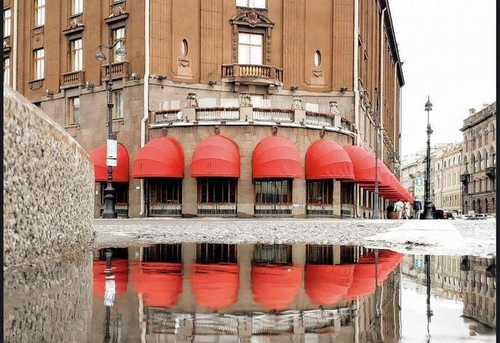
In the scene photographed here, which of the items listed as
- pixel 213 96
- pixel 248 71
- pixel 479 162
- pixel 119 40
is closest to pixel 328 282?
pixel 213 96

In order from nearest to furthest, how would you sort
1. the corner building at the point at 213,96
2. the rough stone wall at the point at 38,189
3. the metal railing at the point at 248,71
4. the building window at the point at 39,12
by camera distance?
the rough stone wall at the point at 38,189 → the corner building at the point at 213,96 → the metal railing at the point at 248,71 → the building window at the point at 39,12

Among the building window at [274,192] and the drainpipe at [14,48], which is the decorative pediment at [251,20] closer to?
the building window at [274,192]

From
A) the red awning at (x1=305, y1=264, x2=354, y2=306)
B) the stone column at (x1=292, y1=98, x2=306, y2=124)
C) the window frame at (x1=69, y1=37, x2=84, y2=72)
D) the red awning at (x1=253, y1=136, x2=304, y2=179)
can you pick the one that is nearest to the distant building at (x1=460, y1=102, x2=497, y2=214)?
the stone column at (x1=292, y1=98, x2=306, y2=124)

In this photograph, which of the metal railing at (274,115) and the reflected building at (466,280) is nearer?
the reflected building at (466,280)

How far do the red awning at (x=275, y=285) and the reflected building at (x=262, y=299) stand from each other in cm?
1

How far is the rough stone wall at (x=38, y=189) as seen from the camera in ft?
35.2

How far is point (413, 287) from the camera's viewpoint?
994cm

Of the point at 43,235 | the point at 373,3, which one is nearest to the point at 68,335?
the point at 43,235

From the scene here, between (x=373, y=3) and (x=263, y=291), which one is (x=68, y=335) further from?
(x=373, y=3)

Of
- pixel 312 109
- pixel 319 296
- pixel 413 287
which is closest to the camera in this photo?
pixel 319 296

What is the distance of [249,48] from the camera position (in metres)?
47.2

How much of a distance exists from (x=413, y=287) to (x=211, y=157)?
31140 millimetres

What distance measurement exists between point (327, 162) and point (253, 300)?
34155mm

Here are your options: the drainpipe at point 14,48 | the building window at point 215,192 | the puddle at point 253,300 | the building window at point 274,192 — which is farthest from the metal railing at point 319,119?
the puddle at point 253,300
